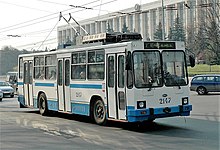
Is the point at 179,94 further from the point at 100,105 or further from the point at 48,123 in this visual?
the point at 48,123

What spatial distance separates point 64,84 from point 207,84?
17415 millimetres

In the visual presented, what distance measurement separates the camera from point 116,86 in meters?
12.3

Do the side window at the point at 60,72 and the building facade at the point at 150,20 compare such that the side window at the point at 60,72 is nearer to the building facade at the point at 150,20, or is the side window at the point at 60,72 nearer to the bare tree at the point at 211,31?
the building facade at the point at 150,20

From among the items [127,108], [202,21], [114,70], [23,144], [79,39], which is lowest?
[23,144]

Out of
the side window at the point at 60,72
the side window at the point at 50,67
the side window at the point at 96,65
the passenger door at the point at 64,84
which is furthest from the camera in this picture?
the side window at the point at 50,67

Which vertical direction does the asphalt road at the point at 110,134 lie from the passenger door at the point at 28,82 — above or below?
→ below

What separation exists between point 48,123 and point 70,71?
220 cm

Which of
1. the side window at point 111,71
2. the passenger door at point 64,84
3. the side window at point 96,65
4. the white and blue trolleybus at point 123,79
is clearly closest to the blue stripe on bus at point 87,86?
the white and blue trolleybus at point 123,79

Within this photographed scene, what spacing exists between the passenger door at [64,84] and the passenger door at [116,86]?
2907 millimetres

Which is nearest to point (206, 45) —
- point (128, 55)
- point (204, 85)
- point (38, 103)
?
point (204, 85)

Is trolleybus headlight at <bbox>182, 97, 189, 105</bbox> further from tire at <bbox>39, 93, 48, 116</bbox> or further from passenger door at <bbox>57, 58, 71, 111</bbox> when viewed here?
tire at <bbox>39, 93, 48, 116</bbox>

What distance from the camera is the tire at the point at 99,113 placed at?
13.1m

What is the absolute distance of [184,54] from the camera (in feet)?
42.3

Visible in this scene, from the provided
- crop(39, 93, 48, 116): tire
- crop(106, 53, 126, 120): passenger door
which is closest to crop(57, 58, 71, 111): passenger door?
crop(39, 93, 48, 116): tire
